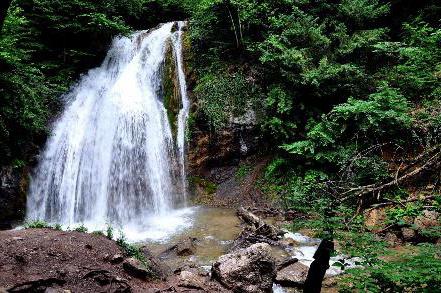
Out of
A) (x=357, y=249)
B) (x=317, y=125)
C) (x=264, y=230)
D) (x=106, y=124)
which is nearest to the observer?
(x=357, y=249)

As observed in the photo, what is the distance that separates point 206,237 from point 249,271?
10.6 feet

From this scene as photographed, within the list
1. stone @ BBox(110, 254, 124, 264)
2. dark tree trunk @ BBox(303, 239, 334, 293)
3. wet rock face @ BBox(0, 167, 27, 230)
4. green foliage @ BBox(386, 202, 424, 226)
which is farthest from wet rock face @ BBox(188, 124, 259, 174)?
green foliage @ BBox(386, 202, 424, 226)

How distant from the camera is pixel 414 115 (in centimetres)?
946

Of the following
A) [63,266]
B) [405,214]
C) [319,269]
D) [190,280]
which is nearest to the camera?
[405,214]

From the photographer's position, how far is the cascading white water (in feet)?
37.1

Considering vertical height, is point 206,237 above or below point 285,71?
below

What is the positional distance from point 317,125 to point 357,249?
7559 mm

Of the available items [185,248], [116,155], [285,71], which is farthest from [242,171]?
[185,248]

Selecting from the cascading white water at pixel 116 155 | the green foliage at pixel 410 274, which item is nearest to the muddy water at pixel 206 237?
the cascading white water at pixel 116 155

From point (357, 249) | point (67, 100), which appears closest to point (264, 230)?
point (357, 249)

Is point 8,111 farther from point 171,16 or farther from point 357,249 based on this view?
point 171,16

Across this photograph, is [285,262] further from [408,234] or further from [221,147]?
[221,147]

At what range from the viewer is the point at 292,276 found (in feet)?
22.0

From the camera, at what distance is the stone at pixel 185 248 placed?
8.15 m
